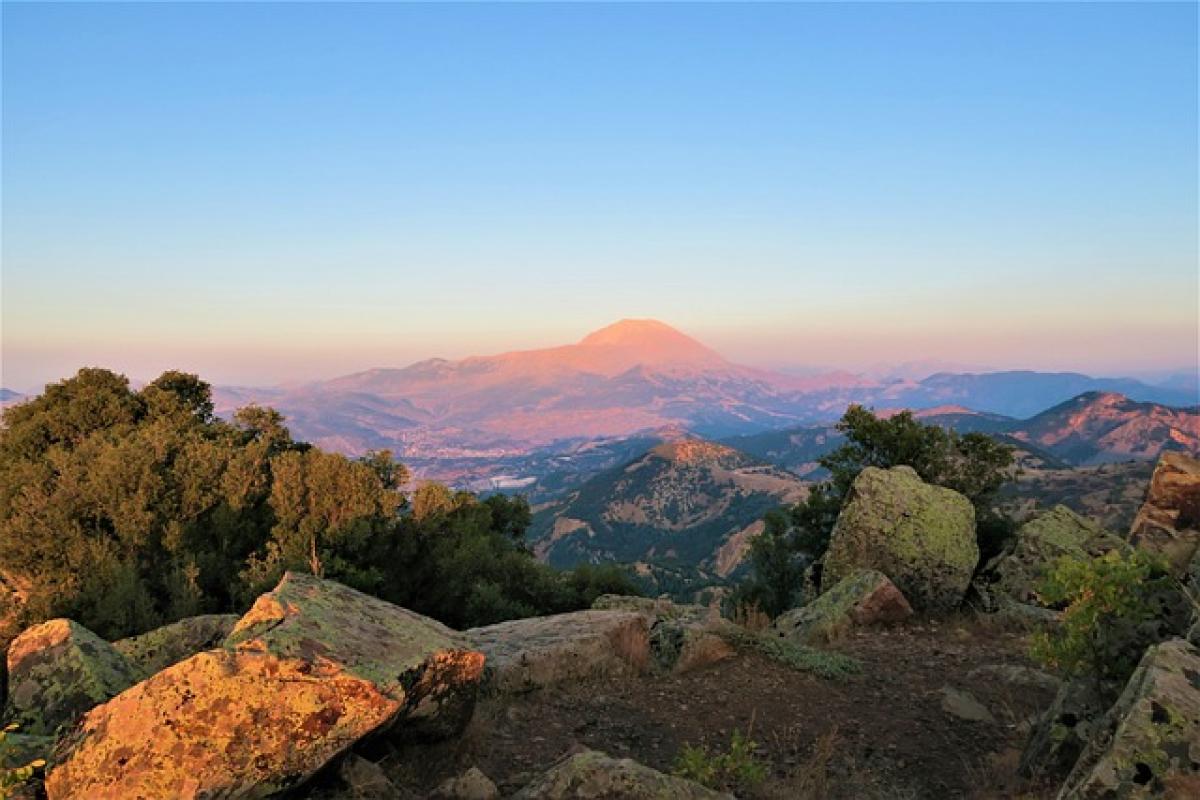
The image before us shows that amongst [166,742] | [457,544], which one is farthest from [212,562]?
[166,742]

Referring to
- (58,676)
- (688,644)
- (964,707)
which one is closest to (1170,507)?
(964,707)

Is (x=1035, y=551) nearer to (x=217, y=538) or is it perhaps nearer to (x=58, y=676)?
(x=58, y=676)

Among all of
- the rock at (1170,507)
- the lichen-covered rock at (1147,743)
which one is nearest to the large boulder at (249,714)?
the lichen-covered rock at (1147,743)

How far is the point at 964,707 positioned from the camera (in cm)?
1116

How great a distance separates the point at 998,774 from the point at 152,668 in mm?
11398

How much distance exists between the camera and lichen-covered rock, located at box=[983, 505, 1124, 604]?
18.7 m

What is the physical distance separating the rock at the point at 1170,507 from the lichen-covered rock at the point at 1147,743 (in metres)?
13.0

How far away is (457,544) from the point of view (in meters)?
26.4

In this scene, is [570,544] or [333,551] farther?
[570,544]

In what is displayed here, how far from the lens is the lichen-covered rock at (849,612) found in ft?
52.2

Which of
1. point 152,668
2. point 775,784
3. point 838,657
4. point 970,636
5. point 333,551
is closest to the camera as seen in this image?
point 775,784

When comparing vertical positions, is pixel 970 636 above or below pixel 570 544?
above

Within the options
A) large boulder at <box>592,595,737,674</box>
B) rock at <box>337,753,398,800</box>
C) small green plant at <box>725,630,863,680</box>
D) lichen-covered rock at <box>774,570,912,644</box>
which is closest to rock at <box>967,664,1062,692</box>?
small green plant at <box>725,630,863,680</box>

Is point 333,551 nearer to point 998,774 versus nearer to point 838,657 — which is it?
point 838,657
